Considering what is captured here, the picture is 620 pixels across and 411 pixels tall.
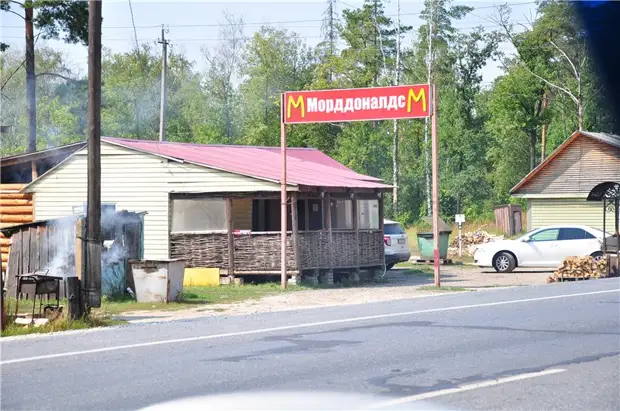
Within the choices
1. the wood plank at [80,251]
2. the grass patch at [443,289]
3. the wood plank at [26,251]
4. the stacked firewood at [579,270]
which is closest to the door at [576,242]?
the stacked firewood at [579,270]

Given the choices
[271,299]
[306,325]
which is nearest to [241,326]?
[306,325]

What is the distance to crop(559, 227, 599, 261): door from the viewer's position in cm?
3038

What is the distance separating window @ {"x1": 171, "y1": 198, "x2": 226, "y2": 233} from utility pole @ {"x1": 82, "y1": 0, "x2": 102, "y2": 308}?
8.79 m

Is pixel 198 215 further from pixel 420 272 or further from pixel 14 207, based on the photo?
pixel 420 272

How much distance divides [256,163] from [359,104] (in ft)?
18.5

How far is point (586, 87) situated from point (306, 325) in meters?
11.5

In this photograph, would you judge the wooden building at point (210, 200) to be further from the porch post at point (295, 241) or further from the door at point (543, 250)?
the door at point (543, 250)

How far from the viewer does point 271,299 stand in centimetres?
2109

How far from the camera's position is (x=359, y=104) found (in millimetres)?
23734

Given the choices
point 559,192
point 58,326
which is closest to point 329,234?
point 58,326

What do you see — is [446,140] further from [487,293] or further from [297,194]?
[487,293]

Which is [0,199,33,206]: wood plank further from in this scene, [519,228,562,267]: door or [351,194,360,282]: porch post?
[519,228,562,267]: door

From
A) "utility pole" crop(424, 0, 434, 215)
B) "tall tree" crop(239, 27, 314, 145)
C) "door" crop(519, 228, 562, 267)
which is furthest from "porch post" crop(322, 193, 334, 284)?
"tall tree" crop(239, 27, 314, 145)

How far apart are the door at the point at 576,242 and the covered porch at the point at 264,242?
6.54 m
